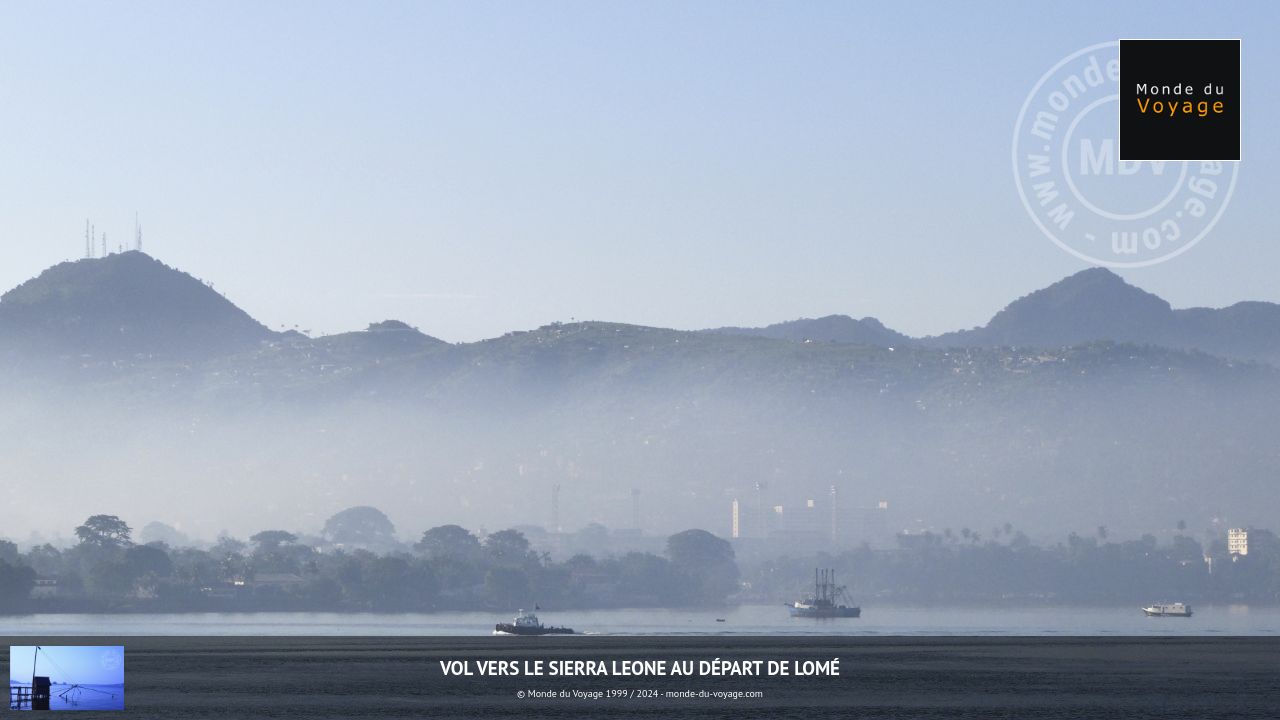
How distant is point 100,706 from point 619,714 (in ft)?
142

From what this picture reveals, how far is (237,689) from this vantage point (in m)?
178

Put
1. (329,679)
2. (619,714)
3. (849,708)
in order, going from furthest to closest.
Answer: (329,679) → (849,708) → (619,714)

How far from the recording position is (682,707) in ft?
479

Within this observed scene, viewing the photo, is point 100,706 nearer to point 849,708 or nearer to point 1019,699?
point 849,708

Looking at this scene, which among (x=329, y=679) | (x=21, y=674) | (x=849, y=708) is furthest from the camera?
(x=329, y=679)

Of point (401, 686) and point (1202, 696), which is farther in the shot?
point (401, 686)

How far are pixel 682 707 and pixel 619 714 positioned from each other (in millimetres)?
7952

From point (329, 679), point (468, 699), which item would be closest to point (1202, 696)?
point (468, 699)

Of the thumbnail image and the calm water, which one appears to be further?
the calm water

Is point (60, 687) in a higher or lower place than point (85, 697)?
higher

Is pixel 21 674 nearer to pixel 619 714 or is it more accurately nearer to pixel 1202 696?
pixel 619 714

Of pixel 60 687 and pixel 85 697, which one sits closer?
A: pixel 60 687

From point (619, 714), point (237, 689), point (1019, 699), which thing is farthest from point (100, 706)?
point (1019, 699)

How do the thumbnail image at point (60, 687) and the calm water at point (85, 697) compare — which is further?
the calm water at point (85, 697)
